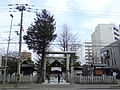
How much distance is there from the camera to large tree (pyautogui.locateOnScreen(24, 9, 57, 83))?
3469cm

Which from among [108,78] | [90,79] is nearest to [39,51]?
[90,79]

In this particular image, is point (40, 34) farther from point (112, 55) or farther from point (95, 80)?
point (112, 55)

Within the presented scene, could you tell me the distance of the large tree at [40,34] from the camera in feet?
114

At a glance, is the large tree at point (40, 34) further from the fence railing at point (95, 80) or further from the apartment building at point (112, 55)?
the apartment building at point (112, 55)

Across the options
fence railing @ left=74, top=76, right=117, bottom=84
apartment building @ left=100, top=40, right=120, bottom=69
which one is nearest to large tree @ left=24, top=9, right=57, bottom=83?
fence railing @ left=74, top=76, right=117, bottom=84

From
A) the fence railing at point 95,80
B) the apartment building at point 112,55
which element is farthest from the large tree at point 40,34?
the apartment building at point 112,55

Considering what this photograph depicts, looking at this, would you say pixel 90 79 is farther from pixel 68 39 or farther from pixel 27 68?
pixel 68 39

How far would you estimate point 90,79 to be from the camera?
107 feet

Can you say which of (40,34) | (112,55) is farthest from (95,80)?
(112,55)

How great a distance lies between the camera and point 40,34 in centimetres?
3447

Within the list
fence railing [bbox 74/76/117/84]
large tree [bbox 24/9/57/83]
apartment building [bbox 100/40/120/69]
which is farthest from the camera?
apartment building [bbox 100/40/120/69]

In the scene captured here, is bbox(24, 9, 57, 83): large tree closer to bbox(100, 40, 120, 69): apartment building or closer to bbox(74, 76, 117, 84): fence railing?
bbox(74, 76, 117, 84): fence railing

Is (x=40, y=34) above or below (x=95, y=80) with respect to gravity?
above

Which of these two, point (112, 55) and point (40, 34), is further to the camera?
point (112, 55)
